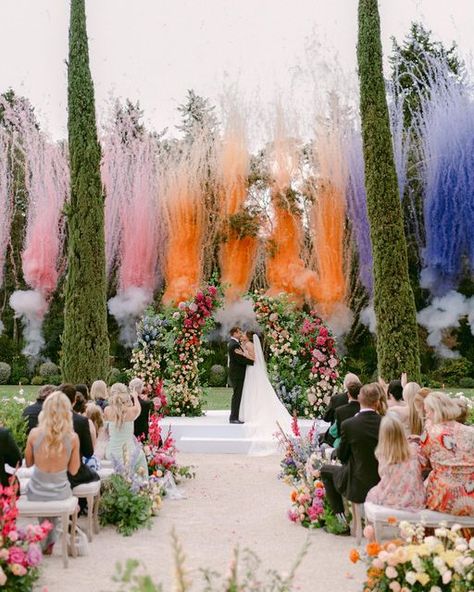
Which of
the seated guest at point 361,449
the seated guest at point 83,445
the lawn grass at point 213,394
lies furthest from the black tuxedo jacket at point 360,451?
the lawn grass at point 213,394

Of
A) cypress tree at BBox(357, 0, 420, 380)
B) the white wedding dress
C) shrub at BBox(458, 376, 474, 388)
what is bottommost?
shrub at BBox(458, 376, 474, 388)

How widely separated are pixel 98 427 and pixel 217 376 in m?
16.7

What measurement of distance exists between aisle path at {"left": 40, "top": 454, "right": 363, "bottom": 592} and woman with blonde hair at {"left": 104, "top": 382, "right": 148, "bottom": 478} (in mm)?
702

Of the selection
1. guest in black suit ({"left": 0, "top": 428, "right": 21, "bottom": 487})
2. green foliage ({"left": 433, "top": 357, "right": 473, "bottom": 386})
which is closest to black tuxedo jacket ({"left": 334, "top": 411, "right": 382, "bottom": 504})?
guest in black suit ({"left": 0, "top": 428, "right": 21, "bottom": 487})

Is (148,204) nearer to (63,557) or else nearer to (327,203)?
(327,203)

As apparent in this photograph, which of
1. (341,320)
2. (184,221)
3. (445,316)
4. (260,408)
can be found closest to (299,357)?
(260,408)

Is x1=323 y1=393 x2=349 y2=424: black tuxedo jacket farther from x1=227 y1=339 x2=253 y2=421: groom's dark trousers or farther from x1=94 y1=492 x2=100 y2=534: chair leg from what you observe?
x1=227 y1=339 x2=253 y2=421: groom's dark trousers

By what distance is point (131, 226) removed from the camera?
24922 millimetres

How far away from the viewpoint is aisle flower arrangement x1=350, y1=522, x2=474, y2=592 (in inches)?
A: 152

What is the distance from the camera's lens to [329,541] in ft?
20.3

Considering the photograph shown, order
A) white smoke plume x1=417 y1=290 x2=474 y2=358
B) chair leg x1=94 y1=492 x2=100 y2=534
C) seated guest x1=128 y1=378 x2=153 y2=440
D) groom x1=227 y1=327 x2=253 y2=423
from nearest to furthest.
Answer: chair leg x1=94 y1=492 x2=100 y2=534, seated guest x1=128 y1=378 x2=153 y2=440, groom x1=227 y1=327 x2=253 y2=423, white smoke plume x1=417 y1=290 x2=474 y2=358

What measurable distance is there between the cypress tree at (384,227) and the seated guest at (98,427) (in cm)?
802

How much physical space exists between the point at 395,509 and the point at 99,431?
142 inches

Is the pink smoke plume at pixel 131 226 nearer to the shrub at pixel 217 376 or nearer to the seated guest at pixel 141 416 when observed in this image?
the shrub at pixel 217 376
